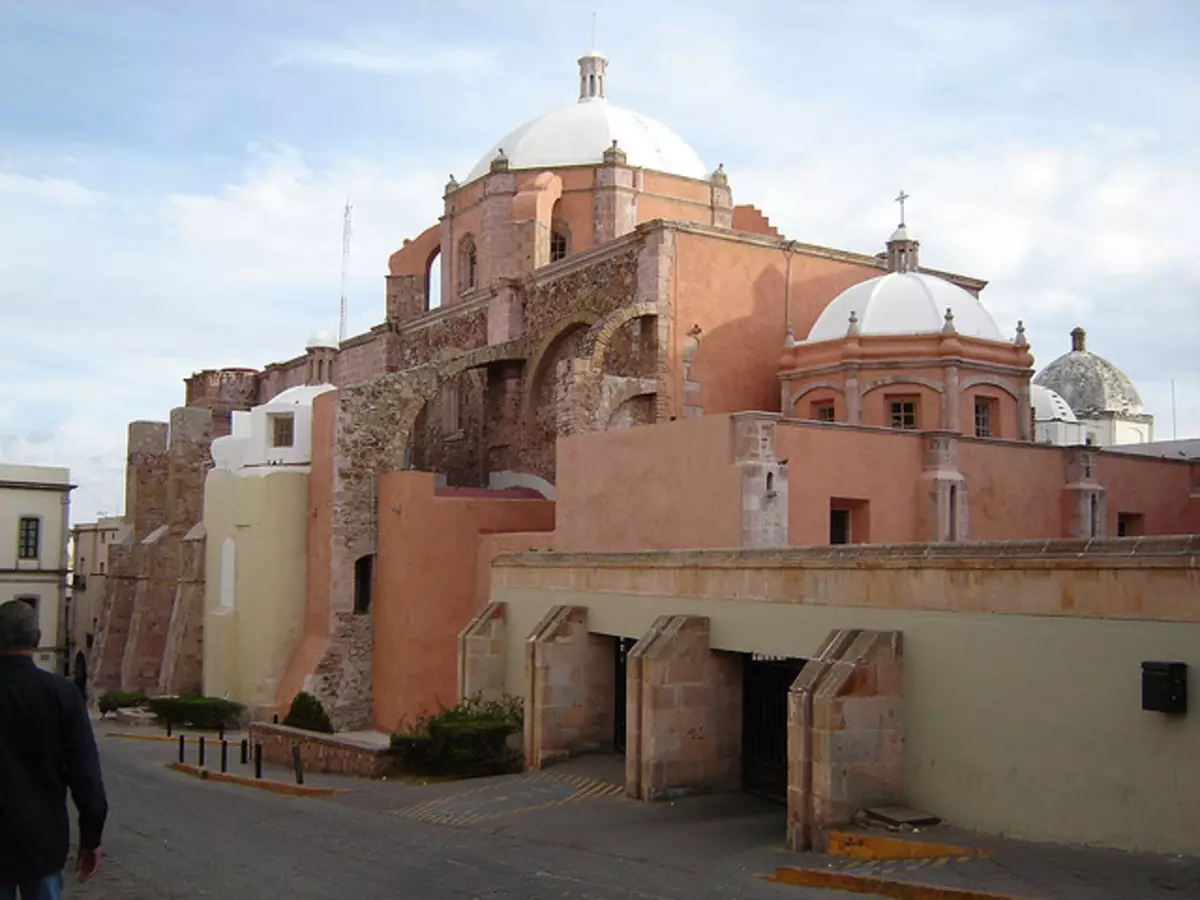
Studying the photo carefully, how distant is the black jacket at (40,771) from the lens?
4969 mm

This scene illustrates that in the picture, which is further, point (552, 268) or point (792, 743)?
point (552, 268)

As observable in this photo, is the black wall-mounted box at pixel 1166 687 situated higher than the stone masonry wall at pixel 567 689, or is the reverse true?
the black wall-mounted box at pixel 1166 687

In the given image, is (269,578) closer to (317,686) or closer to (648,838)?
(317,686)

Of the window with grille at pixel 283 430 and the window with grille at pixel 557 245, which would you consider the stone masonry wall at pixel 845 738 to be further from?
the window with grille at pixel 557 245

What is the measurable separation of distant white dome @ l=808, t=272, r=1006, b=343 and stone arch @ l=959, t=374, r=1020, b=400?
2.56ft

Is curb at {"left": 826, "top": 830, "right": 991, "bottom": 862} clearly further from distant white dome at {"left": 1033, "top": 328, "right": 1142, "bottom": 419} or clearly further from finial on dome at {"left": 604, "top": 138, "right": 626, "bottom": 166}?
distant white dome at {"left": 1033, "top": 328, "right": 1142, "bottom": 419}

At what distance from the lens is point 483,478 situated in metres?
30.4

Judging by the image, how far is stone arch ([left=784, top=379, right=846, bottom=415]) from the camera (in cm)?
2364

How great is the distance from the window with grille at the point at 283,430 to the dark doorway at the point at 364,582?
3585 millimetres

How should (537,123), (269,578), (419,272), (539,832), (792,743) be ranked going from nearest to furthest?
1. (792,743)
2. (539,832)
3. (269,578)
4. (537,123)
5. (419,272)

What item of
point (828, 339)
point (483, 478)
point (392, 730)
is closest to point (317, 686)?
point (392, 730)

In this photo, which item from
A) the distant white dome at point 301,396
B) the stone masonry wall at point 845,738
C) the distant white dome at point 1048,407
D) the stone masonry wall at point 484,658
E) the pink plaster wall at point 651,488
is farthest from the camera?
the distant white dome at point 1048,407

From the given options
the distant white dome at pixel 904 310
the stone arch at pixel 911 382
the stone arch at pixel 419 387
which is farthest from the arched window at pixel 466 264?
the stone arch at pixel 911 382

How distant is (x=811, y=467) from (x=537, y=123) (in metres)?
17.7
